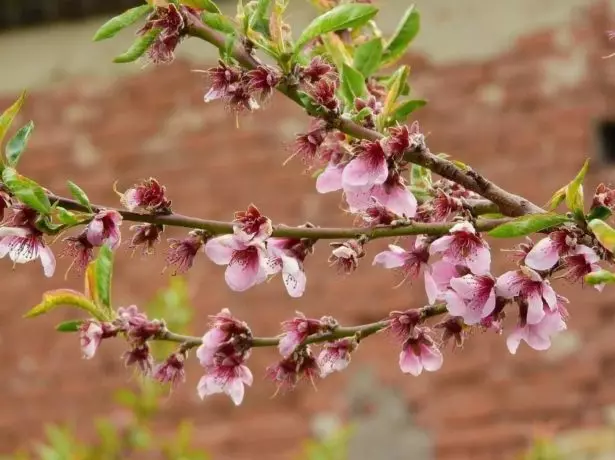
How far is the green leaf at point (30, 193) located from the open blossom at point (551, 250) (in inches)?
11.7

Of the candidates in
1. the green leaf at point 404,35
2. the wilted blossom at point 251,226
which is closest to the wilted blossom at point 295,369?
the wilted blossom at point 251,226

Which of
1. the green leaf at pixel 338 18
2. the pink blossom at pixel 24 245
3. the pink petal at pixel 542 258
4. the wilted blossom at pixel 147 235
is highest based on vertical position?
the green leaf at pixel 338 18

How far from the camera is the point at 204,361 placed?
0.74 metres

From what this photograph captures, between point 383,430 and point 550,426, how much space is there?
40cm

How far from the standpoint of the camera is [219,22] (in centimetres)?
72

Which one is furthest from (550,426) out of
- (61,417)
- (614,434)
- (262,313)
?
(61,417)

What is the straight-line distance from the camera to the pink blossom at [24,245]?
0.66 metres

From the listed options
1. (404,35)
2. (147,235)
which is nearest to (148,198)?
(147,235)

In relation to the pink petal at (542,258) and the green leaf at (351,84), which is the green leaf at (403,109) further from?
the pink petal at (542,258)

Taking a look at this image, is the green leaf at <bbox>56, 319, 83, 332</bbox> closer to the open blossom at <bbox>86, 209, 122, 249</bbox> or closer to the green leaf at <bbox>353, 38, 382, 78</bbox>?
the open blossom at <bbox>86, 209, 122, 249</bbox>

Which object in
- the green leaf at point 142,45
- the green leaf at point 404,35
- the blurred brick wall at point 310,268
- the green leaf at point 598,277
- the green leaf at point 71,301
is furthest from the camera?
the blurred brick wall at point 310,268

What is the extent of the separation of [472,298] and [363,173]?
0.10 metres

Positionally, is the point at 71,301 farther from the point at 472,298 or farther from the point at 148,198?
the point at 472,298

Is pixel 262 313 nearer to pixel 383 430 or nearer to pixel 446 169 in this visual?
pixel 383 430
